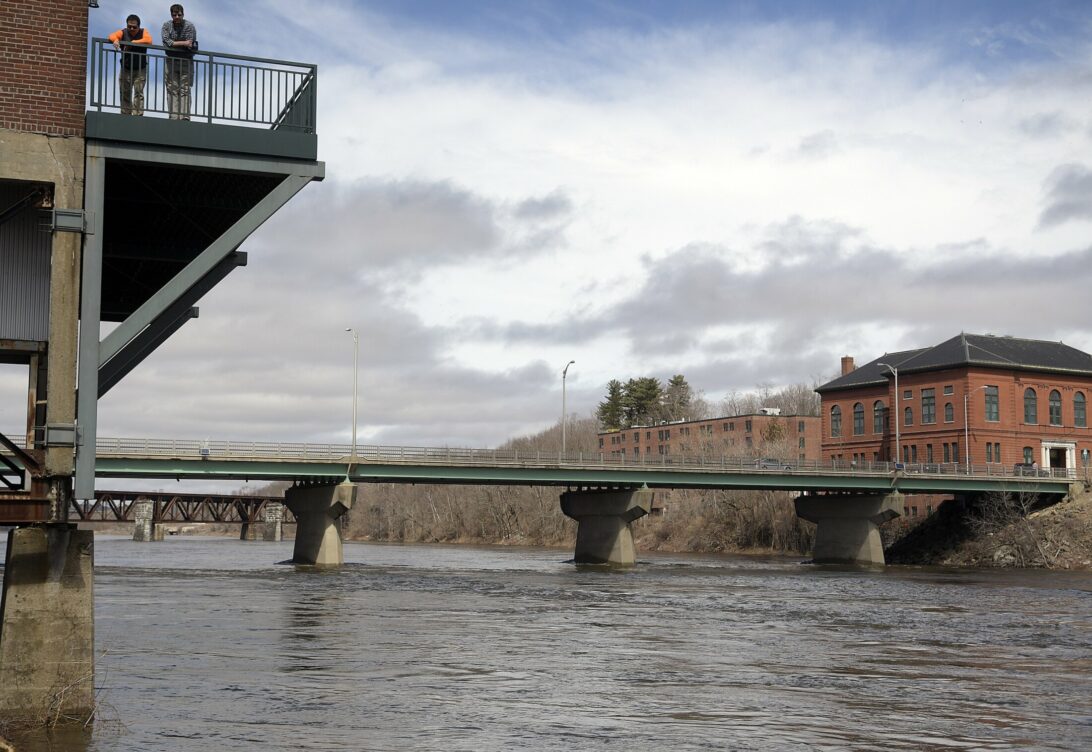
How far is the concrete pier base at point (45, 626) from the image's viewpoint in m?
15.6

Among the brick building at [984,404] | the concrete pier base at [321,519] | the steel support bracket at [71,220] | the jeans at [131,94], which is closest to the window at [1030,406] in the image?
the brick building at [984,404]

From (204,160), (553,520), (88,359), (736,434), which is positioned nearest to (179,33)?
(204,160)

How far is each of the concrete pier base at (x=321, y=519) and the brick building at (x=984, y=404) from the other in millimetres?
50891

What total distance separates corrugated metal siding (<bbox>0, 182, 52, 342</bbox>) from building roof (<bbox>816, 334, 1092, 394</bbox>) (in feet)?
314

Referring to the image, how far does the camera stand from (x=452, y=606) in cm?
4603

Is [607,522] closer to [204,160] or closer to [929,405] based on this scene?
[929,405]

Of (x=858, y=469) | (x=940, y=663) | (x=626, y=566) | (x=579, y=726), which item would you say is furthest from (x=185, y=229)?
(x=858, y=469)

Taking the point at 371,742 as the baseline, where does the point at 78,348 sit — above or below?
above

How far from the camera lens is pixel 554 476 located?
8156 cm

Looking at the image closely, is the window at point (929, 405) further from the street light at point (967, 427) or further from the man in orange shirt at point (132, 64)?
the man in orange shirt at point (132, 64)

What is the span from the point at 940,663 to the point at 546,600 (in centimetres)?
2361

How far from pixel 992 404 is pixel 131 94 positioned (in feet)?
→ 323

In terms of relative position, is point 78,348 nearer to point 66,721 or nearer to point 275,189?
point 275,189

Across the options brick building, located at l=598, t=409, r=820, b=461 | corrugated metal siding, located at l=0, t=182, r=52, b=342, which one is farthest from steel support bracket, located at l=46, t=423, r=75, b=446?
brick building, located at l=598, t=409, r=820, b=461
